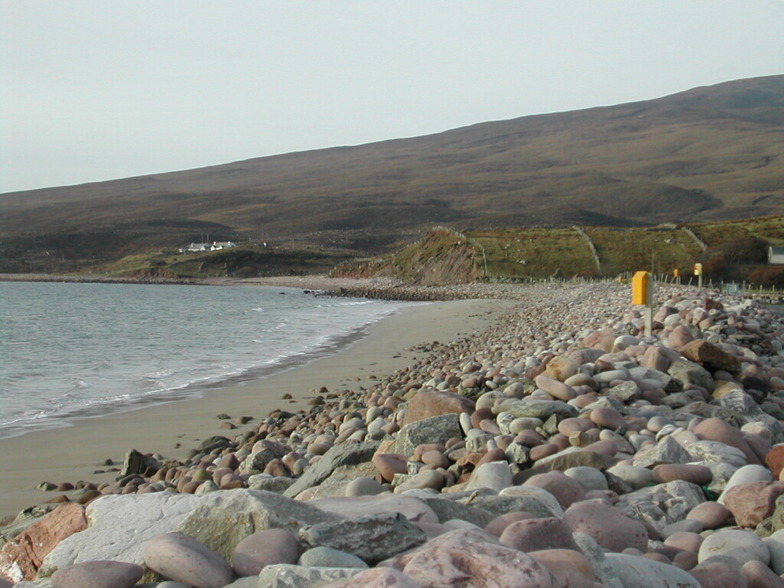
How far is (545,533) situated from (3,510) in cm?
534

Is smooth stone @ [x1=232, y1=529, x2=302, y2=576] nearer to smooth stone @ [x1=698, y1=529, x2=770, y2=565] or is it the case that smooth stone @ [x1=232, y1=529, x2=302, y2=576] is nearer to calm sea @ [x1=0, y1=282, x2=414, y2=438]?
smooth stone @ [x1=698, y1=529, x2=770, y2=565]

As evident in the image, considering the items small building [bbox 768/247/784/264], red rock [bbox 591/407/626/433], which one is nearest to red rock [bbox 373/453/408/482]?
red rock [bbox 591/407/626/433]

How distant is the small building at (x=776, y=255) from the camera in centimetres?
3784

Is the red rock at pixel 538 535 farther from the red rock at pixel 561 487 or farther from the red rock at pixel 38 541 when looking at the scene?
the red rock at pixel 38 541

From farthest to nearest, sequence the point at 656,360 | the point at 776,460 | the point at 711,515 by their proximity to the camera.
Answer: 1. the point at 656,360
2. the point at 776,460
3. the point at 711,515

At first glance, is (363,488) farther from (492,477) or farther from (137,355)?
(137,355)

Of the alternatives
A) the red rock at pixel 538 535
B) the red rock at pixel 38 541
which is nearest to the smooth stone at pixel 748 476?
the red rock at pixel 538 535

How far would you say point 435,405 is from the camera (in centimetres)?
622

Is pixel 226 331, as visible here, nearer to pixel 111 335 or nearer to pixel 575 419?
pixel 111 335

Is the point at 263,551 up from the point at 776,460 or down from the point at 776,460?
up

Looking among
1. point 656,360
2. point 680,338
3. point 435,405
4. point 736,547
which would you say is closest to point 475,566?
point 736,547

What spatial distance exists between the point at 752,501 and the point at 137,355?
16.6m

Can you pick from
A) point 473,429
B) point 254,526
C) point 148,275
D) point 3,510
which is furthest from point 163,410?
point 148,275

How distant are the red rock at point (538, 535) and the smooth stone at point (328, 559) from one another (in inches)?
18.9
